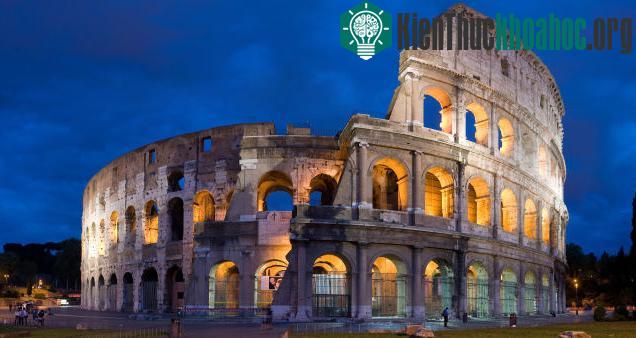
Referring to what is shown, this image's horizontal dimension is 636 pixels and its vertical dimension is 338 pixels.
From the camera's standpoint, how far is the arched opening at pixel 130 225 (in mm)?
41750

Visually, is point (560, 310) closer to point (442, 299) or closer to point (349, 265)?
point (442, 299)

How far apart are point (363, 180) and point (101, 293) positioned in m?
25.7

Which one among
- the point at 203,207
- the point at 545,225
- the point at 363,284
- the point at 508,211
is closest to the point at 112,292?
the point at 203,207

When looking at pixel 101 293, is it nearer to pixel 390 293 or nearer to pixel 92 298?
pixel 92 298

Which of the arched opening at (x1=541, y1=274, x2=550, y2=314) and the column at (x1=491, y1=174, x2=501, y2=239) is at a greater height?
the column at (x1=491, y1=174, x2=501, y2=239)

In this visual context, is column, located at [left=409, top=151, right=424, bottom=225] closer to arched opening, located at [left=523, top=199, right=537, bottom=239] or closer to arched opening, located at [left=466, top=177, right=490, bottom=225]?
arched opening, located at [left=466, top=177, right=490, bottom=225]

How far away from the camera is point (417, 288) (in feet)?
95.7

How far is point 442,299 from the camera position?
102ft

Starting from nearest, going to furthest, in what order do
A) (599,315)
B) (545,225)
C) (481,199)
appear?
(599,315), (481,199), (545,225)

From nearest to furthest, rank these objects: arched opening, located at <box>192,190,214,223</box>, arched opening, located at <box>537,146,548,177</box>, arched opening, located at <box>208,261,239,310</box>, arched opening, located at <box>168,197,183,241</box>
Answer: arched opening, located at <box>208,261,239,310</box>, arched opening, located at <box>192,190,214,223</box>, arched opening, located at <box>168,197,183,241</box>, arched opening, located at <box>537,146,548,177</box>

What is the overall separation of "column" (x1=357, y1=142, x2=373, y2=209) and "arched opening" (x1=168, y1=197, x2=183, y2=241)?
13577 mm

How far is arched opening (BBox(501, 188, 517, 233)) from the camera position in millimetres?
36250

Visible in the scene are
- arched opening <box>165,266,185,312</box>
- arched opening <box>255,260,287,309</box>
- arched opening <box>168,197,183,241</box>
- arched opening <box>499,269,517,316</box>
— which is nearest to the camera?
arched opening <box>255,260,287,309</box>

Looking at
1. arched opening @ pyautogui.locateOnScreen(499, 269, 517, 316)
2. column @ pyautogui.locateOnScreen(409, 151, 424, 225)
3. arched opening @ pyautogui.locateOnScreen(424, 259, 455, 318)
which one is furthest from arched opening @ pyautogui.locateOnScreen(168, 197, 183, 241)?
arched opening @ pyautogui.locateOnScreen(499, 269, 517, 316)
